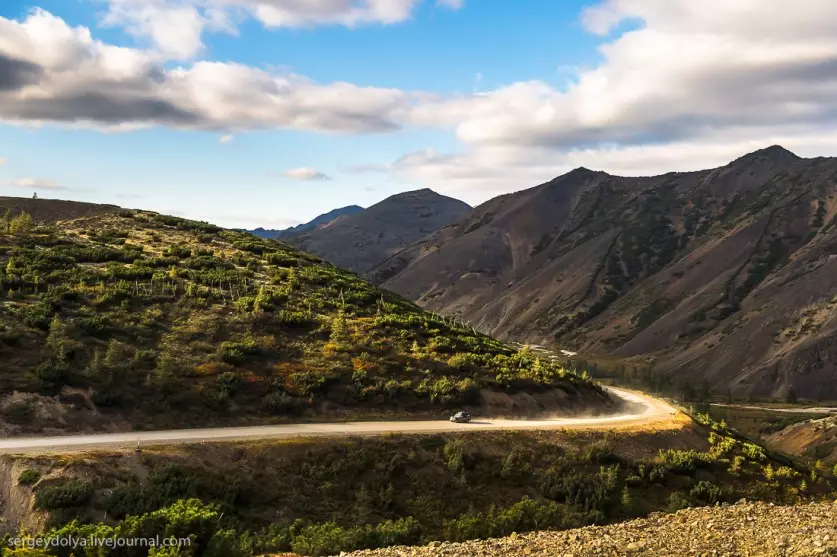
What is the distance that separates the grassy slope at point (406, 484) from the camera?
24.2 metres

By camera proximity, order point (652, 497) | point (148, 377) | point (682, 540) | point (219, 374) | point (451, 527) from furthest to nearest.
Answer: point (219, 374) → point (148, 377) → point (652, 497) → point (451, 527) → point (682, 540)

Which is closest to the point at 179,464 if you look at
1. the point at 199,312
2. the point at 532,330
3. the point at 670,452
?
the point at 199,312

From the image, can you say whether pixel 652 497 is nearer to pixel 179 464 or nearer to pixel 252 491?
pixel 252 491

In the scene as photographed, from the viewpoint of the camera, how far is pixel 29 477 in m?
24.3

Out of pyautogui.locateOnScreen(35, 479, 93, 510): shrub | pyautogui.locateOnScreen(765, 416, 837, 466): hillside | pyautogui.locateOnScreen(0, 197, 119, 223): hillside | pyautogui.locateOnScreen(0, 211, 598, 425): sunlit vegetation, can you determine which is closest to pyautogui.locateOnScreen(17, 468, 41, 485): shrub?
pyautogui.locateOnScreen(35, 479, 93, 510): shrub

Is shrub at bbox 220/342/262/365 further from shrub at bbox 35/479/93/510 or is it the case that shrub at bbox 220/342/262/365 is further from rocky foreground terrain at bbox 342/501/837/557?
rocky foreground terrain at bbox 342/501/837/557

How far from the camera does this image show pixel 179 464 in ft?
89.6

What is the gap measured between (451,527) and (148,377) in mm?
19306

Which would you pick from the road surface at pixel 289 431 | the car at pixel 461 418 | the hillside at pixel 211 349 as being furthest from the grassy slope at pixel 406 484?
the hillside at pixel 211 349

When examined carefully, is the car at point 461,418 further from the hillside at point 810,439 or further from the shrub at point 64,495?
the hillside at point 810,439

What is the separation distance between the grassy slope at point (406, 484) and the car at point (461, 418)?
3185 millimetres

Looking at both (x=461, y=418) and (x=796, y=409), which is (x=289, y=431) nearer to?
(x=461, y=418)

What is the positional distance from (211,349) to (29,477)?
16.8 meters

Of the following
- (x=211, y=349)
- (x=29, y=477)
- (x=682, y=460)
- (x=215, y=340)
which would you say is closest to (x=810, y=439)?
(x=682, y=460)
